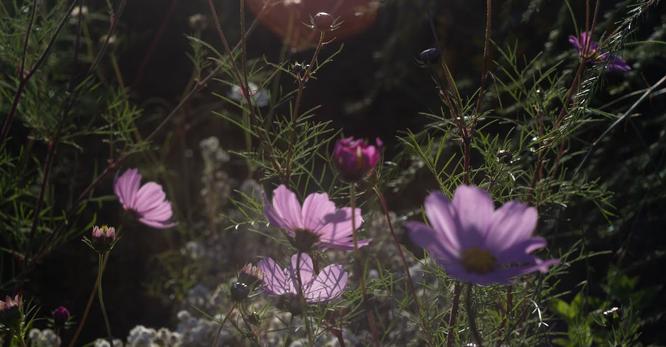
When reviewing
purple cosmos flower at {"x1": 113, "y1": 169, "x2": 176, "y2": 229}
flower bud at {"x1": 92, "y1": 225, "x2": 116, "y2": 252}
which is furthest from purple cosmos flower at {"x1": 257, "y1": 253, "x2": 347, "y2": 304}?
purple cosmos flower at {"x1": 113, "y1": 169, "x2": 176, "y2": 229}

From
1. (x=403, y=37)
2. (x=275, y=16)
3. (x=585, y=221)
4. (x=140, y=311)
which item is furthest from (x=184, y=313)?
(x=275, y=16)

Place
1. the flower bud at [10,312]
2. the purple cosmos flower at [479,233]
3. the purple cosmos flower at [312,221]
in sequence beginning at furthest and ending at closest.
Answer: the flower bud at [10,312], the purple cosmos flower at [312,221], the purple cosmos flower at [479,233]

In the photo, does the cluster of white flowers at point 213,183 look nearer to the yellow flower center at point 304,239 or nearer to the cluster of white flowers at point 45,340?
the cluster of white flowers at point 45,340

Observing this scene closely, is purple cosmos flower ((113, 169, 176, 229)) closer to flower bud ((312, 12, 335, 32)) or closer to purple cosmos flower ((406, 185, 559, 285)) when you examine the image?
flower bud ((312, 12, 335, 32))

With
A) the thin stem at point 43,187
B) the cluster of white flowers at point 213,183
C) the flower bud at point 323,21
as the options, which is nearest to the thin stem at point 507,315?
the flower bud at point 323,21

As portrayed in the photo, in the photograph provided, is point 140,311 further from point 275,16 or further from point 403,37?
point 275,16

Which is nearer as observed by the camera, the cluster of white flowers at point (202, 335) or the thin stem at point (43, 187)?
the thin stem at point (43, 187)

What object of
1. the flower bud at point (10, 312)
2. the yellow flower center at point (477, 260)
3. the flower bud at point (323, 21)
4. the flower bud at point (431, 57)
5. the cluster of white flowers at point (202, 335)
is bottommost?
the cluster of white flowers at point (202, 335)
